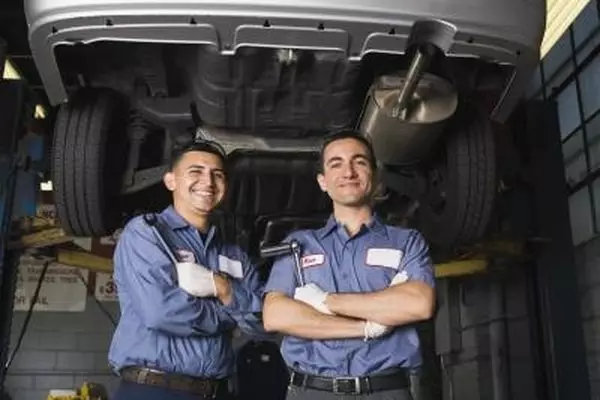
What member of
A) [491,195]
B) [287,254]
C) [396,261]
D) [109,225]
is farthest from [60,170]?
[491,195]

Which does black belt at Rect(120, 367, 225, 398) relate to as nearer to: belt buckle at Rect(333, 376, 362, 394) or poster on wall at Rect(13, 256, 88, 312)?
belt buckle at Rect(333, 376, 362, 394)

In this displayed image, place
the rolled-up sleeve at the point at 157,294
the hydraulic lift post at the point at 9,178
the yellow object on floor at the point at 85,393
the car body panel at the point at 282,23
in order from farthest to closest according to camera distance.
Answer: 1. the yellow object on floor at the point at 85,393
2. the hydraulic lift post at the point at 9,178
3. the car body panel at the point at 282,23
4. the rolled-up sleeve at the point at 157,294

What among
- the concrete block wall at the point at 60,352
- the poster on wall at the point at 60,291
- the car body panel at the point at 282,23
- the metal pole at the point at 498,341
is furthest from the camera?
the poster on wall at the point at 60,291

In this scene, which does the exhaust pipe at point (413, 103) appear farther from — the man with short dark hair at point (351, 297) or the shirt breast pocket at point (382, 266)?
the shirt breast pocket at point (382, 266)

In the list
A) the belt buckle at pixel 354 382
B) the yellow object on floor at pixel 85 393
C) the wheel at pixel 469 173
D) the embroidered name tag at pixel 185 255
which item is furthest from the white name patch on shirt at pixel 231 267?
the yellow object on floor at pixel 85 393

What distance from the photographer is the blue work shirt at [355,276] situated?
1.84 metres

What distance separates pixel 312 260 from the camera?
6.60 feet

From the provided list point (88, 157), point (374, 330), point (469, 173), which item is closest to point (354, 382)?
point (374, 330)

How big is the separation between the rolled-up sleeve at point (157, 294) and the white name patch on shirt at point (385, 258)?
445 millimetres

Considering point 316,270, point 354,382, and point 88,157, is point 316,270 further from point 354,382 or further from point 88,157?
point 88,157

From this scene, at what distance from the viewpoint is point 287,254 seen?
6.63 feet

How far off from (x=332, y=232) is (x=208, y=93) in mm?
749

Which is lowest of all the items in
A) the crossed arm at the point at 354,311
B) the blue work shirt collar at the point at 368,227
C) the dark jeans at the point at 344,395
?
the dark jeans at the point at 344,395

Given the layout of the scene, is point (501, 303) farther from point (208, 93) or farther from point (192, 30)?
point (192, 30)
